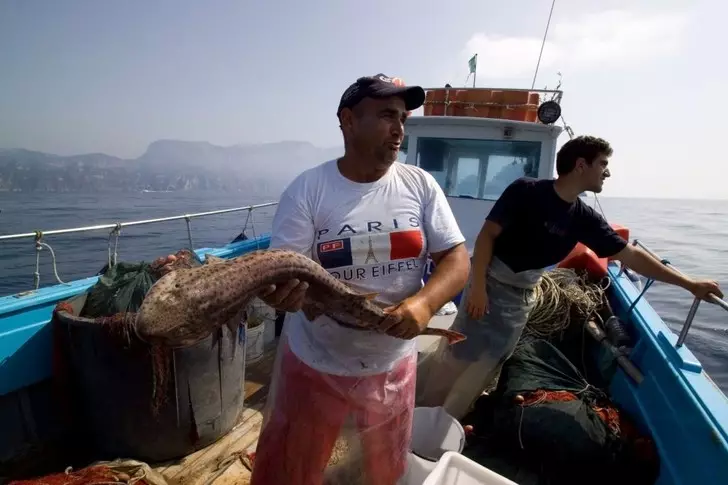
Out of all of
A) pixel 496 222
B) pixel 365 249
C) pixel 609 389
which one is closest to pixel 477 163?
pixel 496 222

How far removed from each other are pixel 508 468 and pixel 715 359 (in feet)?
34.0

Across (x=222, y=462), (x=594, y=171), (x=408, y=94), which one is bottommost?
(x=222, y=462)

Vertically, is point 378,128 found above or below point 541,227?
above

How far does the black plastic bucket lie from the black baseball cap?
7.05ft

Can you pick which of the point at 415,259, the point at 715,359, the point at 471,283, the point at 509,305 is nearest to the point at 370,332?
the point at 415,259

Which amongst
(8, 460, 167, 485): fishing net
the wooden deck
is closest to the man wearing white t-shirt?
(8, 460, 167, 485): fishing net

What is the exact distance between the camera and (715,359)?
1065 cm

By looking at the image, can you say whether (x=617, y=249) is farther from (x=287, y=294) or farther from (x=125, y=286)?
(x=125, y=286)

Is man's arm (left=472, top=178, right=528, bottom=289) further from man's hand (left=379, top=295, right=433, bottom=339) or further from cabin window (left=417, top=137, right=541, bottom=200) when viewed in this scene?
cabin window (left=417, top=137, right=541, bottom=200)

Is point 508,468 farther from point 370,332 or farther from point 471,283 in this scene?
point 370,332

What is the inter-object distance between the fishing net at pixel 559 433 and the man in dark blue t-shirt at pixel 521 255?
389mm

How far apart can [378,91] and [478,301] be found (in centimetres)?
244

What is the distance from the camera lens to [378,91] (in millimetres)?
2270

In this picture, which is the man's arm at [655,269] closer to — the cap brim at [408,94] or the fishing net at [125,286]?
the cap brim at [408,94]
